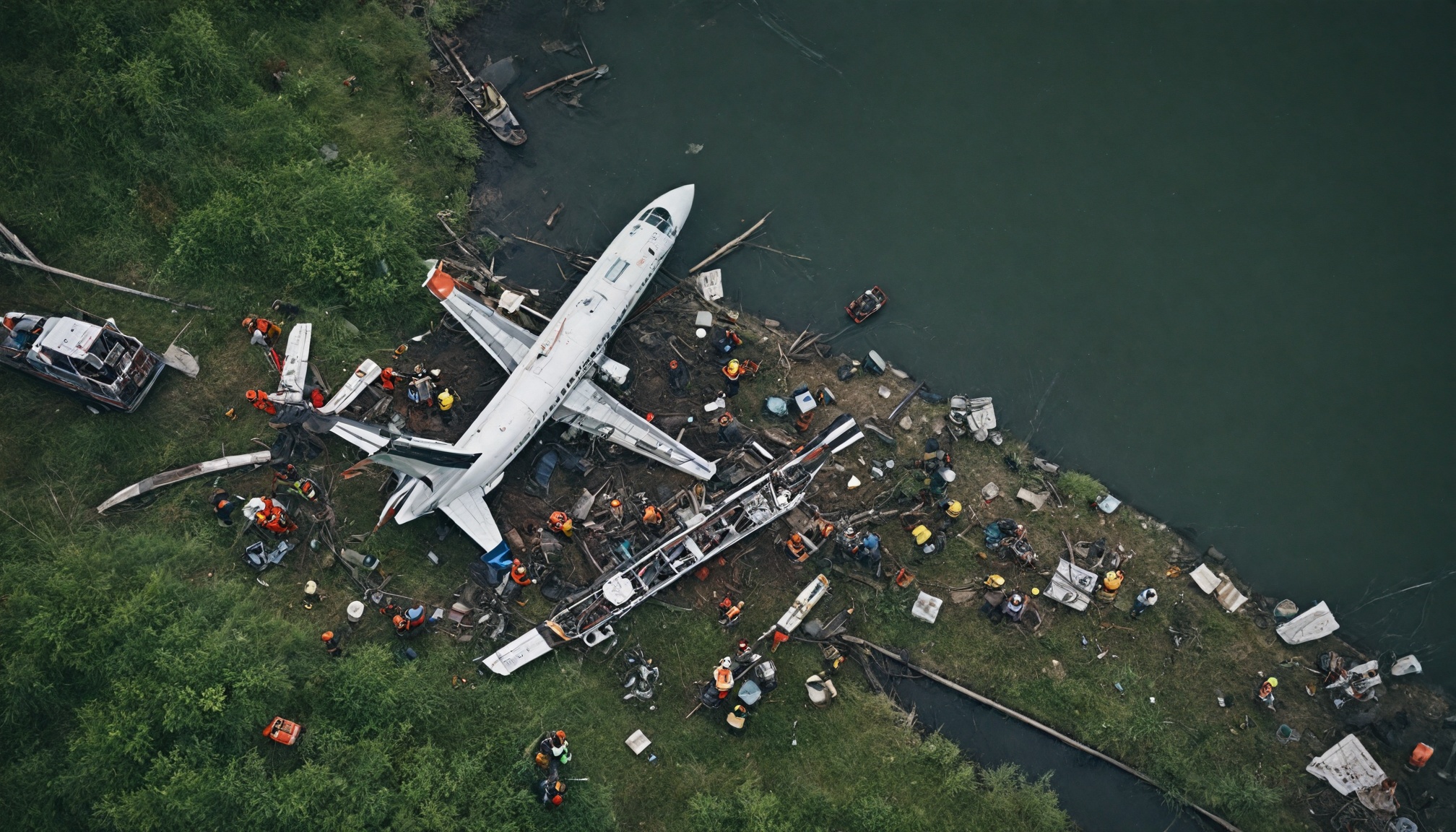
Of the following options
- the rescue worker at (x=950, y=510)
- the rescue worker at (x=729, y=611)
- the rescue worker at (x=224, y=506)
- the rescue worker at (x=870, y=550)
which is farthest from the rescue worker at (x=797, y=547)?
the rescue worker at (x=224, y=506)

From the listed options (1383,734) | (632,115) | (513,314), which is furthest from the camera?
(632,115)

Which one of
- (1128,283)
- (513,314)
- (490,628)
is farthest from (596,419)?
(1128,283)

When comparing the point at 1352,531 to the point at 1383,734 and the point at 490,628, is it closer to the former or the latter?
the point at 1383,734

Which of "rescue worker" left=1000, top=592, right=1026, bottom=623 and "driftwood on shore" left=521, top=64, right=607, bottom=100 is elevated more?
"driftwood on shore" left=521, top=64, right=607, bottom=100

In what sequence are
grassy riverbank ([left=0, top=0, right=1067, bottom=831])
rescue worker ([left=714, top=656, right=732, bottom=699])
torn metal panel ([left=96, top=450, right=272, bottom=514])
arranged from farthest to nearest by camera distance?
torn metal panel ([left=96, top=450, right=272, bottom=514]), rescue worker ([left=714, top=656, right=732, bottom=699]), grassy riverbank ([left=0, top=0, right=1067, bottom=831])

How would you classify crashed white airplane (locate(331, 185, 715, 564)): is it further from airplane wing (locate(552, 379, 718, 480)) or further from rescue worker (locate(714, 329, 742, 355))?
rescue worker (locate(714, 329, 742, 355))

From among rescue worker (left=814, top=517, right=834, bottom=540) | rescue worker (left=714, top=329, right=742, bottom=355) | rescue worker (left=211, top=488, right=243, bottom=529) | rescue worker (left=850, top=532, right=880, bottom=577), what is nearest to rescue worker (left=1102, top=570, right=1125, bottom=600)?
rescue worker (left=850, top=532, right=880, bottom=577)
